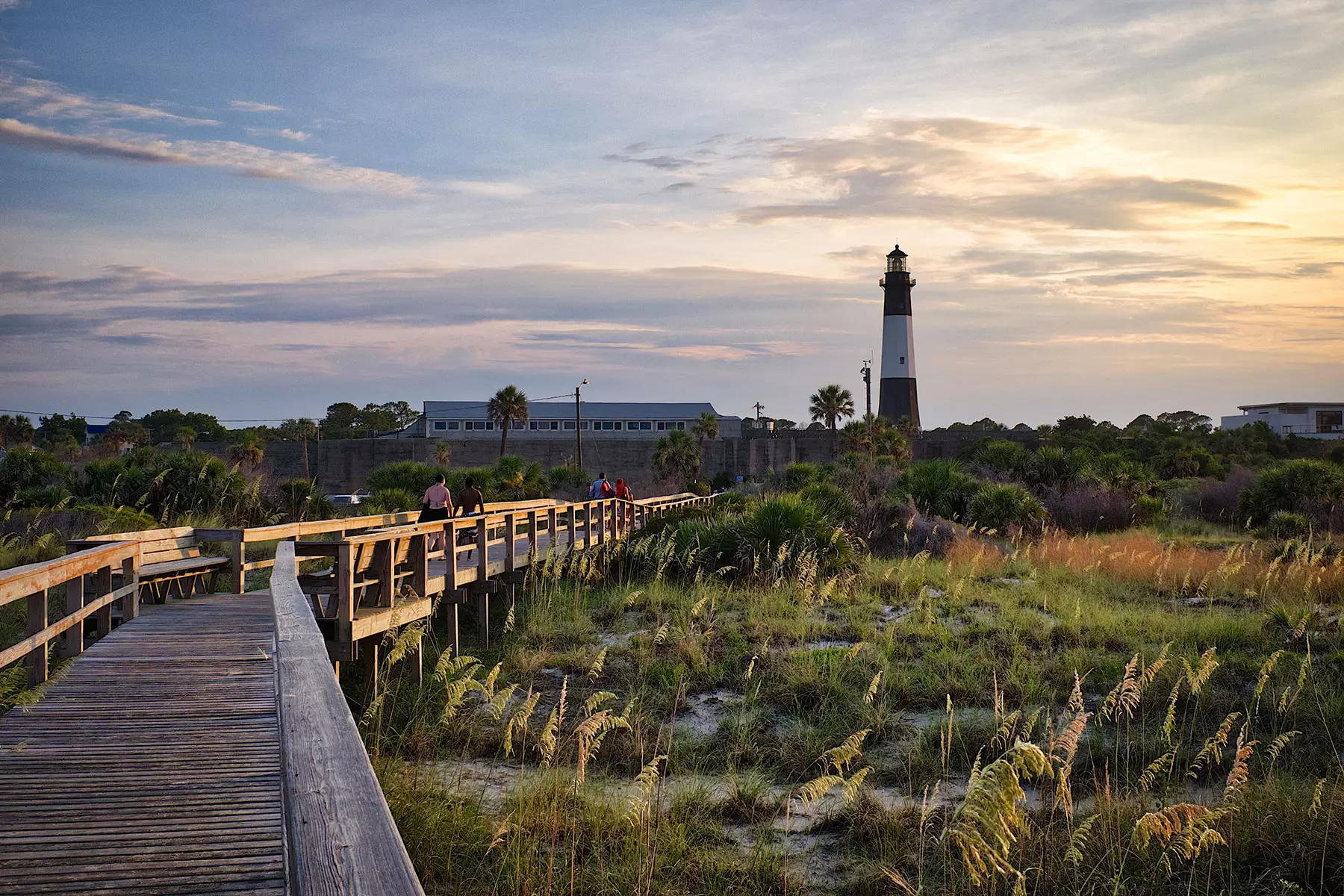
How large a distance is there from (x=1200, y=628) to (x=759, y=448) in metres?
48.1

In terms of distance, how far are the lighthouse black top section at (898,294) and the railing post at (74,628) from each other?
5954 centimetres

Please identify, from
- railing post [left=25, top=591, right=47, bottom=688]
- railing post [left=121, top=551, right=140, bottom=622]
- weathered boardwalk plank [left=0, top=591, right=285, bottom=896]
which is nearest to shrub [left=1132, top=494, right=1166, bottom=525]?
railing post [left=121, top=551, right=140, bottom=622]

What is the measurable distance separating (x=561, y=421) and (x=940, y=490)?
53054 mm

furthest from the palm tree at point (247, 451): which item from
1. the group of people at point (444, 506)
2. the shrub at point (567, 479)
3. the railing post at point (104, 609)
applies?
the railing post at point (104, 609)

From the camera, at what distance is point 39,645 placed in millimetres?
6598

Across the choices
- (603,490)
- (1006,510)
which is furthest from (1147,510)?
(603,490)

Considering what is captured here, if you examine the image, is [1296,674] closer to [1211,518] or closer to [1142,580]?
[1142,580]

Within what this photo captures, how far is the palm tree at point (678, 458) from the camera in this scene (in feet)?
Answer: 169

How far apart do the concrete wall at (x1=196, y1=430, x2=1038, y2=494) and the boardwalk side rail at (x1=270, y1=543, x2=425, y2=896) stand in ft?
176

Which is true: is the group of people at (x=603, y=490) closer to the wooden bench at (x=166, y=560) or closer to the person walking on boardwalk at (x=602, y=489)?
the person walking on boardwalk at (x=602, y=489)

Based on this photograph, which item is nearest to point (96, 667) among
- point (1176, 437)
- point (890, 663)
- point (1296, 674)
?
point (890, 663)

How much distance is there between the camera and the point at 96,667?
6.57 metres

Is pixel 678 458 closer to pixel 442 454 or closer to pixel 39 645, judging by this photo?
pixel 442 454

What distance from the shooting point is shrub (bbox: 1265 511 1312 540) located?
23.3m
